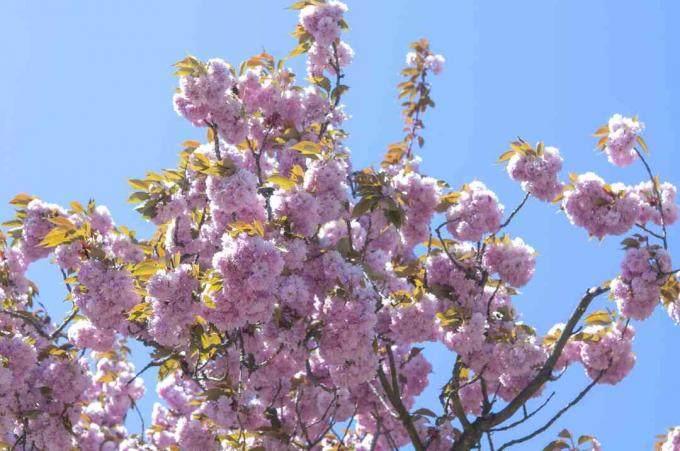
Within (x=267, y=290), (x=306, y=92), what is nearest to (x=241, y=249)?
(x=267, y=290)

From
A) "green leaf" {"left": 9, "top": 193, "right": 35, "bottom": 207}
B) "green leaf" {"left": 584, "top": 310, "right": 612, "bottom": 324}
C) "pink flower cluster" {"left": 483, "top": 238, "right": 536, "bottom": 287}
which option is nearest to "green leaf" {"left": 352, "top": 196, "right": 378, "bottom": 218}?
"pink flower cluster" {"left": 483, "top": 238, "right": 536, "bottom": 287}

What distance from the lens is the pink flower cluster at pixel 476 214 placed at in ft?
17.3

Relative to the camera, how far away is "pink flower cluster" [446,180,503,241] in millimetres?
5281

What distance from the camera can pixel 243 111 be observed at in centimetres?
557

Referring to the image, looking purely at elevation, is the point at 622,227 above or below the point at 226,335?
above

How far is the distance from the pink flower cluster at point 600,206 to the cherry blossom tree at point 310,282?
13 mm

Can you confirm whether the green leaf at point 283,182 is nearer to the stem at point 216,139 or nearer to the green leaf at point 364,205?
the green leaf at point 364,205

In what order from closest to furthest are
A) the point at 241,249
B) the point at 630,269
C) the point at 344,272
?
the point at 241,249
the point at 344,272
the point at 630,269

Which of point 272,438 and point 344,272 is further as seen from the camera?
point 272,438

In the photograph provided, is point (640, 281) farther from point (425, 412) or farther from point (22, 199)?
point (22, 199)

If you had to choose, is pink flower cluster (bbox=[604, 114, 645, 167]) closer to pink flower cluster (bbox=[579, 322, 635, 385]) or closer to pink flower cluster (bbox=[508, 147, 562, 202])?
pink flower cluster (bbox=[508, 147, 562, 202])

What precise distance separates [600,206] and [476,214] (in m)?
0.88

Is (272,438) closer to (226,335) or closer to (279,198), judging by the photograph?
(226,335)

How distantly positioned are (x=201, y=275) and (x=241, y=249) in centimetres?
56
